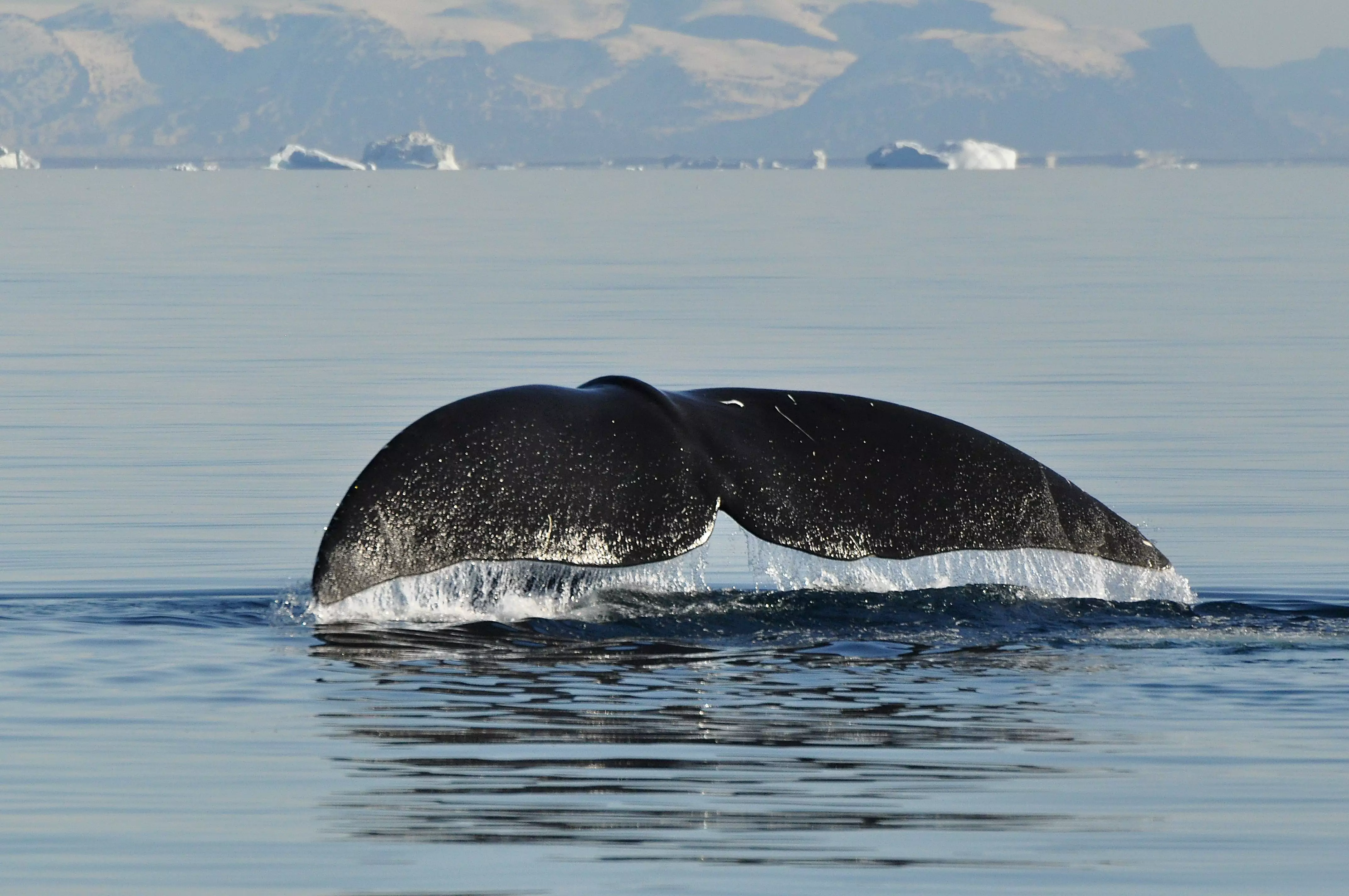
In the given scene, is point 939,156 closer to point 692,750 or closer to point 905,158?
point 905,158

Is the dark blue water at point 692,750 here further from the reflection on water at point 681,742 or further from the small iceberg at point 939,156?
the small iceberg at point 939,156

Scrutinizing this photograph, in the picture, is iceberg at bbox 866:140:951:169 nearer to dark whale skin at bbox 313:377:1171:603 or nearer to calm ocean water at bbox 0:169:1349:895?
calm ocean water at bbox 0:169:1349:895

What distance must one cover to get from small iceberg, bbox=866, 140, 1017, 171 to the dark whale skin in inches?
6914

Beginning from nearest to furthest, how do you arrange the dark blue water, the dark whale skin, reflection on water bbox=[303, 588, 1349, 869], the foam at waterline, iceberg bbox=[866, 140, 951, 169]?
1. the dark blue water
2. reflection on water bbox=[303, 588, 1349, 869]
3. the dark whale skin
4. the foam at waterline
5. iceberg bbox=[866, 140, 951, 169]

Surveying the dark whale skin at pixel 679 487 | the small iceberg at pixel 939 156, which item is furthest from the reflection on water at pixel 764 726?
the small iceberg at pixel 939 156

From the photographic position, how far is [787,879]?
21.0ft

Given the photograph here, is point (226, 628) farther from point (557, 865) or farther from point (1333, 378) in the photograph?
point (1333, 378)

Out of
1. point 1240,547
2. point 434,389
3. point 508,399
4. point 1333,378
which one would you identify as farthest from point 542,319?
point 508,399

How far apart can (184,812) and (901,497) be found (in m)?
3.05

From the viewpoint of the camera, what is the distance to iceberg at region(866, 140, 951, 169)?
186 m

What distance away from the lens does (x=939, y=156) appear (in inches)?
7308

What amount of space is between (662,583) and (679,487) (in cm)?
224

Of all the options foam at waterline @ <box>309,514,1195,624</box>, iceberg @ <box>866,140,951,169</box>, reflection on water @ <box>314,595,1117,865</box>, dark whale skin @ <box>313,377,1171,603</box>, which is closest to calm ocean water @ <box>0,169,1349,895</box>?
reflection on water @ <box>314,595,1117,865</box>

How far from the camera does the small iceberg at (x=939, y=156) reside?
7357 inches
